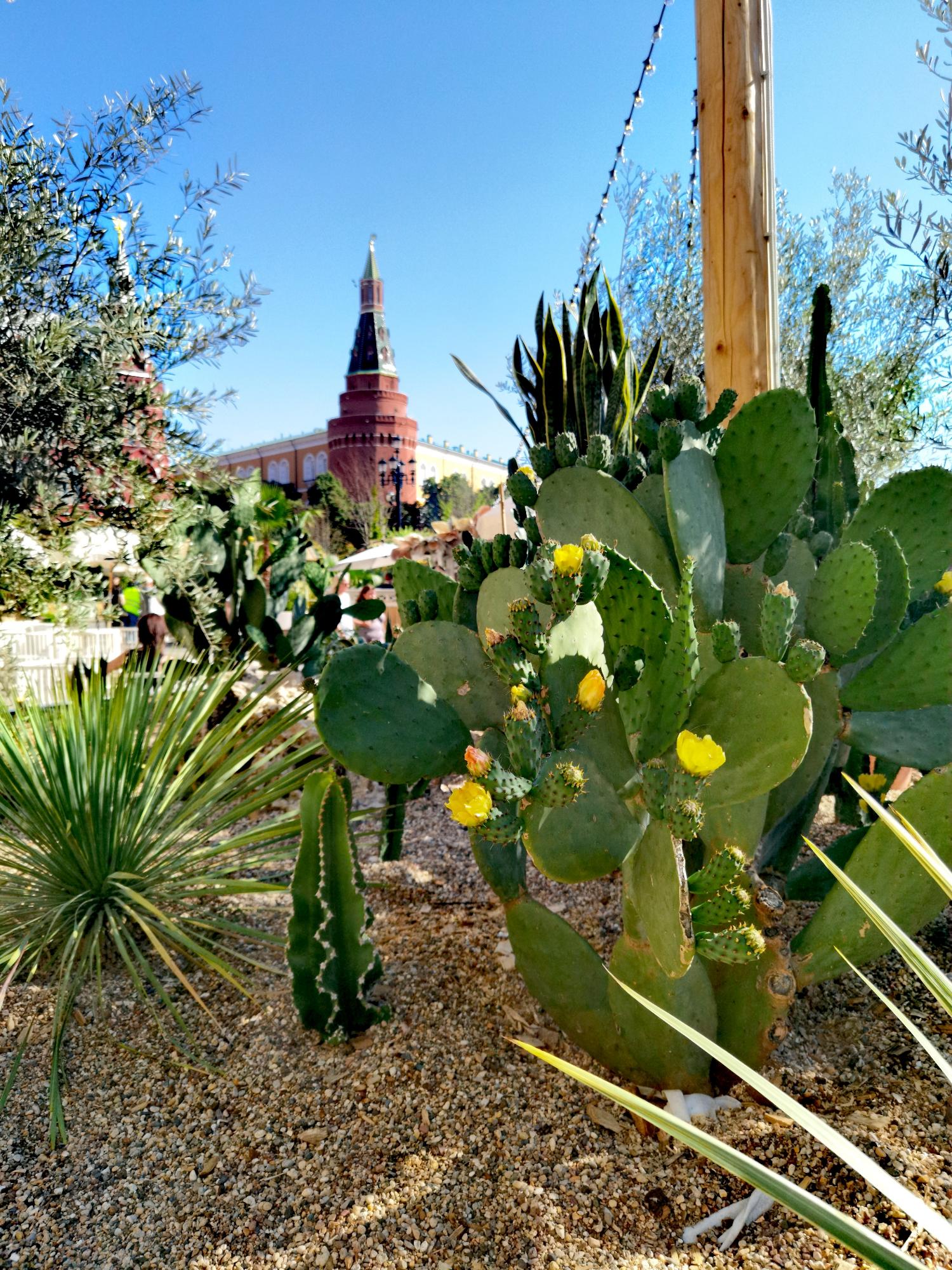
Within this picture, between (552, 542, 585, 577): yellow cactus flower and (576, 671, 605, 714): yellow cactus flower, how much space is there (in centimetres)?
17

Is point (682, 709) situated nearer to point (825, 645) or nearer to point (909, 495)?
point (825, 645)

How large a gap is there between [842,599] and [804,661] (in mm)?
349

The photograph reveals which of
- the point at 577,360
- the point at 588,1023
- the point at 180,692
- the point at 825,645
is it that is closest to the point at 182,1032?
the point at 588,1023

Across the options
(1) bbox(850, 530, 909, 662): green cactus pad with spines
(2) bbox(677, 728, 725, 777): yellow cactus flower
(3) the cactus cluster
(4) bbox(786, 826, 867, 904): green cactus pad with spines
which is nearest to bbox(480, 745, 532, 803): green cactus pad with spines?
(3) the cactus cluster

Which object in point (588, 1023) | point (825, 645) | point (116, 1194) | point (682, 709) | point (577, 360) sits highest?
point (577, 360)

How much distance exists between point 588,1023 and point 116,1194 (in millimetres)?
928

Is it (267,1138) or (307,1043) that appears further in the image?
Answer: (307,1043)

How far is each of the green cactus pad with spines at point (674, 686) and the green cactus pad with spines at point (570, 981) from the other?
503 mm

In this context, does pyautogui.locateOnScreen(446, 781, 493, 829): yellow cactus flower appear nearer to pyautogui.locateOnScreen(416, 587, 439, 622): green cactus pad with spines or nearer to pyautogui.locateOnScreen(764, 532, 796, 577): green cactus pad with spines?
pyautogui.locateOnScreen(416, 587, 439, 622): green cactus pad with spines

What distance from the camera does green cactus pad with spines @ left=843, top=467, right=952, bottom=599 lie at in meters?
1.91

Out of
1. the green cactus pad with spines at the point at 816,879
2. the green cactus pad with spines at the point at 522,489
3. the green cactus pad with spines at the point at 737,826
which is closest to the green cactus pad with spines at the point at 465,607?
the green cactus pad with spines at the point at 522,489

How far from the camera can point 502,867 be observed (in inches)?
68.6

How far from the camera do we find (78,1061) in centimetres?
187

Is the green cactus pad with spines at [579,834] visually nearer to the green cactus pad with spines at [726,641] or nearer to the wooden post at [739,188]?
the green cactus pad with spines at [726,641]
